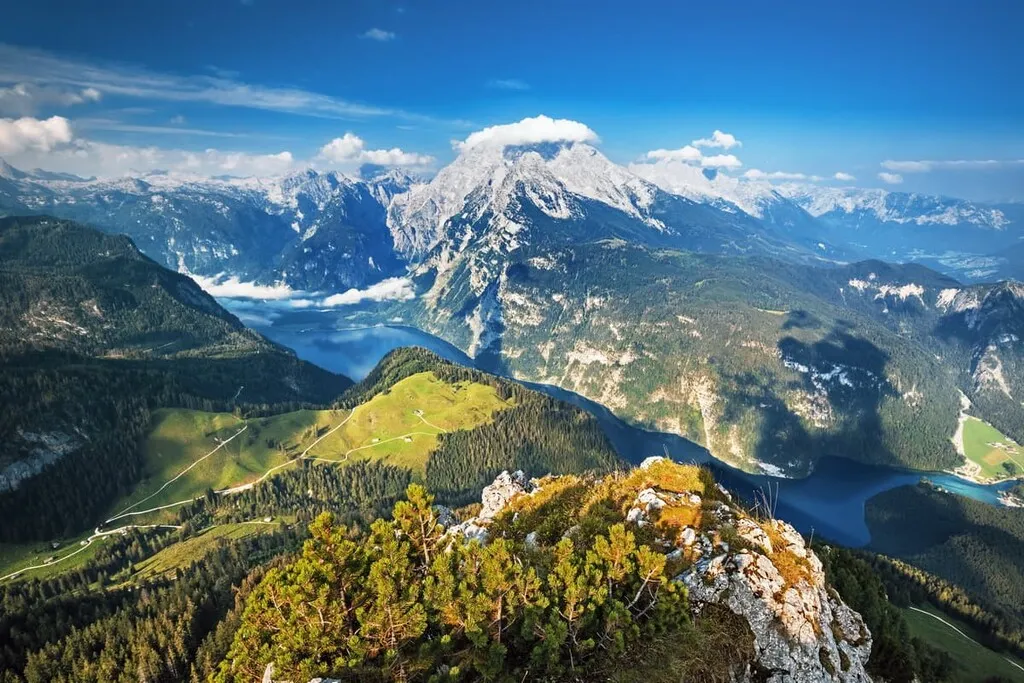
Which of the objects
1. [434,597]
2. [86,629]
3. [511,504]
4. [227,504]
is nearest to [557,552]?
[434,597]

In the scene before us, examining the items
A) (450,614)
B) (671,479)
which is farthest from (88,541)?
(671,479)

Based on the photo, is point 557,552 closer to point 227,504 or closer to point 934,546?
point 227,504

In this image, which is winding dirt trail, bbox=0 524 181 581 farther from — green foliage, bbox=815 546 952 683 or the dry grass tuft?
green foliage, bbox=815 546 952 683

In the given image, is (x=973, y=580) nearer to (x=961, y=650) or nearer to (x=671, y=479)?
(x=961, y=650)

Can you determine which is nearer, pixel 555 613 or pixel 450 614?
pixel 555 613

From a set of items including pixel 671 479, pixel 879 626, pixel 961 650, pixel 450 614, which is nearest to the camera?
pixel 450 614

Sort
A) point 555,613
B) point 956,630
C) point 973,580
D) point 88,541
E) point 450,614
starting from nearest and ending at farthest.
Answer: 1. point 555,613
2. point 450,614
3. point 956,630
4. point 88,541
5. point 973,580

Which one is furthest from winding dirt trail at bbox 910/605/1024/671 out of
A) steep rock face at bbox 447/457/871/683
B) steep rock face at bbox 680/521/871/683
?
steep rock face at bbox 680/521/871/683
